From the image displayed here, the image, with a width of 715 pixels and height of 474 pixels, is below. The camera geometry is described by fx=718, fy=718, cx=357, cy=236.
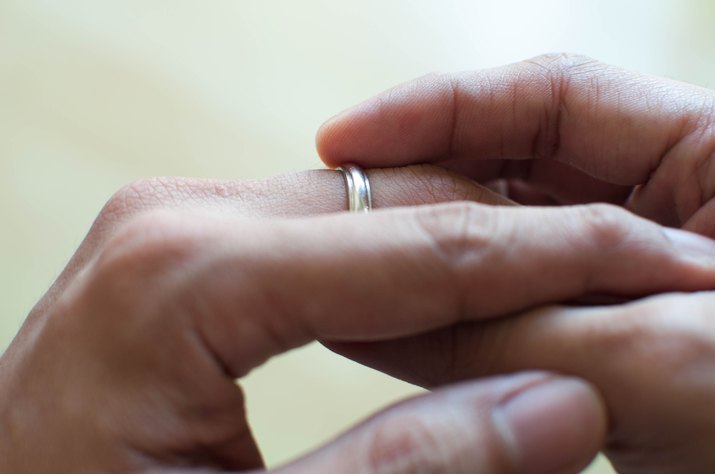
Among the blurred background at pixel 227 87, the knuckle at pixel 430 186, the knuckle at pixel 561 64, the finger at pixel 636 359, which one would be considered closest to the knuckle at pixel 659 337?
the finger at pixel 636 359

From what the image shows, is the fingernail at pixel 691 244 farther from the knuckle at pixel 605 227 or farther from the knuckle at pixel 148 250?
the knuckle at pixel 148 250

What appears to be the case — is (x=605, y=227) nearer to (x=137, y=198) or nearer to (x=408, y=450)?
(x=408, y=450)

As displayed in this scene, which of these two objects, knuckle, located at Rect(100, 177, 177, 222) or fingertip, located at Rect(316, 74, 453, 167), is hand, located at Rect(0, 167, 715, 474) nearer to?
knuckle, located at Rect(100, 177, 177, 222)

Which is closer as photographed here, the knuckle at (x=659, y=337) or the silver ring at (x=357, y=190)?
the knuckle at (x=659, y=337)

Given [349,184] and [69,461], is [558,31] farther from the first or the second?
[69,461]

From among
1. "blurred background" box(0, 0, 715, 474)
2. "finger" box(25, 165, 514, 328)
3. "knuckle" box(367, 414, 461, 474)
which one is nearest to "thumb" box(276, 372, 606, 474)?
"knuckle" box(367, 414, 461, 474)

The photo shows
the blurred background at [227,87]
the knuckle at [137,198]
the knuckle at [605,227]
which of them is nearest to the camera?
the knuckle at [605,227]

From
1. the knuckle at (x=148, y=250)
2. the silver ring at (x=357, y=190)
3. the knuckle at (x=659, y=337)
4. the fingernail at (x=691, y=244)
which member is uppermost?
the knuckle at (x=148, y=250)
